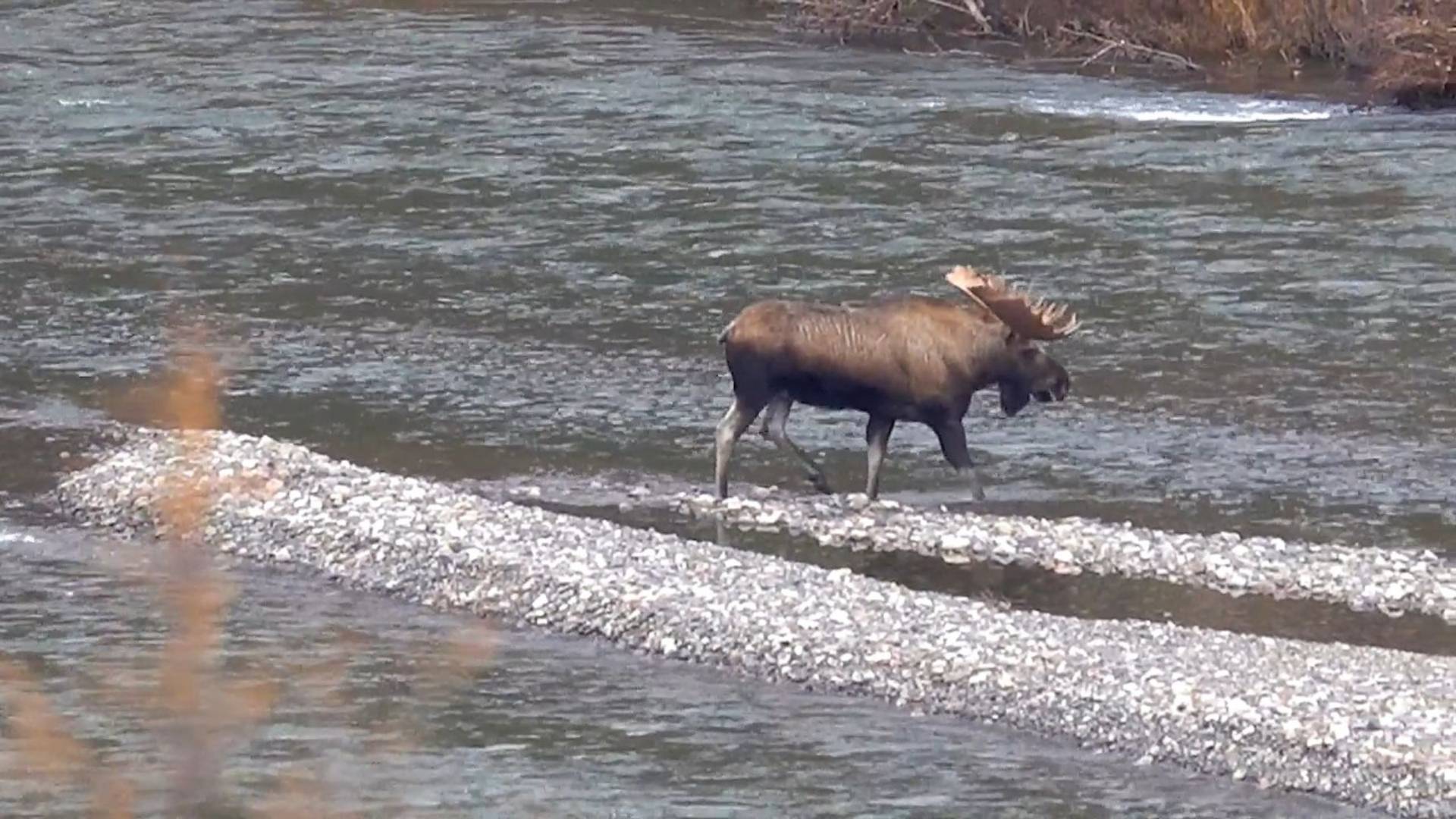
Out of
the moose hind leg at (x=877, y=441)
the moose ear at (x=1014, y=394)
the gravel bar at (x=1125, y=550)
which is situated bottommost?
the gravel bar at (x=1125, y=550)

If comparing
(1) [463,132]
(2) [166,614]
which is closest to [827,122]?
(1) [463,132]

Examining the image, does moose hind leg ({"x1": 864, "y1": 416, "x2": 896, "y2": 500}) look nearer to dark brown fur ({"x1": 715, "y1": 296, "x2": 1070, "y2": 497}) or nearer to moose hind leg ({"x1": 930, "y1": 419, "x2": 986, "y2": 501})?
dark brown fur ({"x1": 715, "y1": 296, "x2": 1070, "y2": 497})

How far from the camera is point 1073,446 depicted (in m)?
16.1

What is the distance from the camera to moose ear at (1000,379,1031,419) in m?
14.2

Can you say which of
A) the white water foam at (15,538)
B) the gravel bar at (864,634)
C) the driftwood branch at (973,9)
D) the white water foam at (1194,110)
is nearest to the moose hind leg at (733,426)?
the gravel bar at (864,634)

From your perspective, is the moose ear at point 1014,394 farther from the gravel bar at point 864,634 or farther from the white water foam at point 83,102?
the white water foam at point 83,102

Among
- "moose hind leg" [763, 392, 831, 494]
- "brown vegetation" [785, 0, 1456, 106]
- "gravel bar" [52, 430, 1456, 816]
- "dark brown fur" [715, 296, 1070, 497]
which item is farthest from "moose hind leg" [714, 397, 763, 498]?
"brown vegetation" [785, 0, 1456, 106]

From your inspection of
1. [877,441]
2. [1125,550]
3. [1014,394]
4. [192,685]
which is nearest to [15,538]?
[877,441]

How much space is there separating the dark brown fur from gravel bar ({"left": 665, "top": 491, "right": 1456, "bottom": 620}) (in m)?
0.24

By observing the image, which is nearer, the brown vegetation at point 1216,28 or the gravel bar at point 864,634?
the gravel bar at point 864,634

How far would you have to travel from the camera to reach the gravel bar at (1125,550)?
12.8 m

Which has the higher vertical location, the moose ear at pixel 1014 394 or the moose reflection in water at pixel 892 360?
the moose reflection in water at pixel 892 360

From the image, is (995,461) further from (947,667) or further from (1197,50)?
(1197,50)

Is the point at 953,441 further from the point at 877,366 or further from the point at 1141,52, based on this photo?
the point at 1141,52
